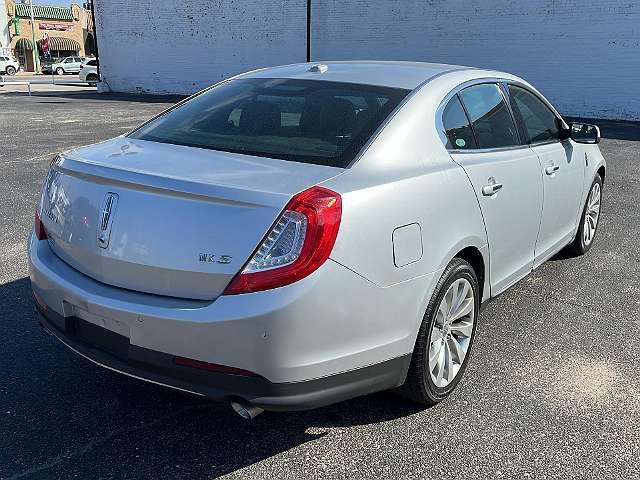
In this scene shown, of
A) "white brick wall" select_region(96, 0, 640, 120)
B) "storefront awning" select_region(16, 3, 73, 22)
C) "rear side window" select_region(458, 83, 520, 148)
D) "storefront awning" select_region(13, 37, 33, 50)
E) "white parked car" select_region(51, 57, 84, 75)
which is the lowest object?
"white parked car" select_region(51, 57, 84, 75)

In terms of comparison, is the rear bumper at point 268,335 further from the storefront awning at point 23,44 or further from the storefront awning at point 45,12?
the storefront awning at point 45,12

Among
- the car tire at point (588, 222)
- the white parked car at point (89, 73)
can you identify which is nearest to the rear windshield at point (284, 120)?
the car tire at point (588, 222)

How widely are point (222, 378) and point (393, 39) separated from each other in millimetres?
23175

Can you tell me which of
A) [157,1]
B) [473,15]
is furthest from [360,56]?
[157,1]

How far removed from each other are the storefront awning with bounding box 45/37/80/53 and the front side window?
7350cm

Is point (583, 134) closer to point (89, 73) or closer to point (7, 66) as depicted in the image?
point (89, 73)

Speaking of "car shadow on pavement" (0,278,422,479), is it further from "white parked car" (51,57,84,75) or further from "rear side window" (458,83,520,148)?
"white parked car" (51,57,84,75)

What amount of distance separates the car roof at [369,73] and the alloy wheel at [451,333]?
1.08 m

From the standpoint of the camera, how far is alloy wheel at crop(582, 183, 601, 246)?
17.4ft

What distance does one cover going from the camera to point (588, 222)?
5473mm

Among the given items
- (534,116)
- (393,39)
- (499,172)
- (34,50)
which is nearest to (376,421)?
(499,172)

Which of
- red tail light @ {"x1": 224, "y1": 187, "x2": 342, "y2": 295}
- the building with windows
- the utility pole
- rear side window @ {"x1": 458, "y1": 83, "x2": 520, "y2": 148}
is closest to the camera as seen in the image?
red tail light @ {"x1": 224, "y1": 187, "x2": 342, "y2": 295}

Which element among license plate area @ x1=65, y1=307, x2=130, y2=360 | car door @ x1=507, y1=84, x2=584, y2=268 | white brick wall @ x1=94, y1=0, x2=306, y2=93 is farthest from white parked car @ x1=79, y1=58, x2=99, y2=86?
license plate area @ x1=65, y1=307, x2=130, y2=360

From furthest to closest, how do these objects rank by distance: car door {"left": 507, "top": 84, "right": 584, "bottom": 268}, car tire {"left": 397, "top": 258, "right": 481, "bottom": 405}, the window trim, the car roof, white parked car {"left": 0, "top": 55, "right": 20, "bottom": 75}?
white parked car {"left": 0, "top": 55, "right": 20, "bottom": 75} → car door {"left": 507, "top": 84, "right": 584, "bottom": 268} → the car roof → the window trim → car tire {"left": 397, "top": 258, "right": 481, "bottom": 405}
